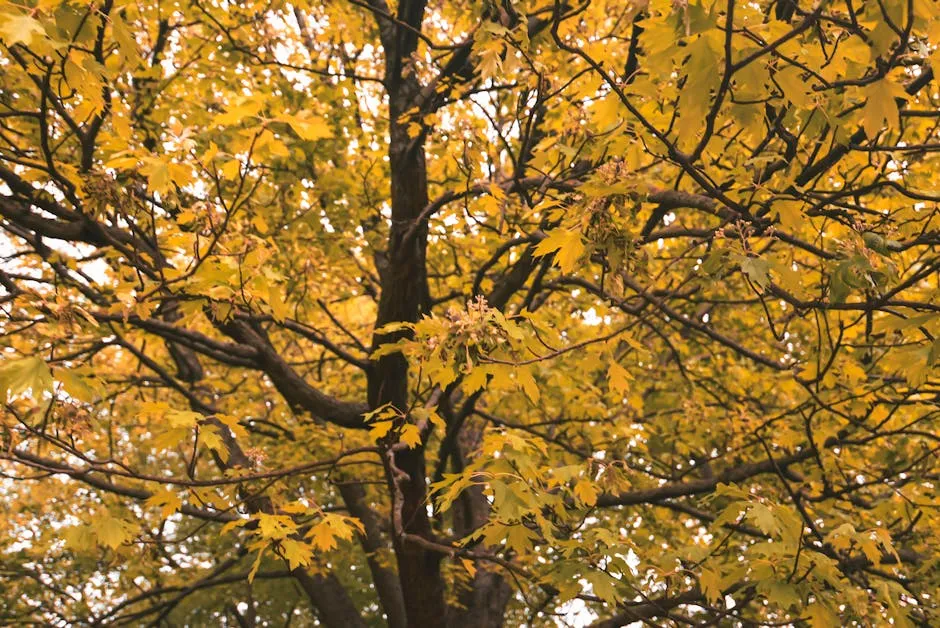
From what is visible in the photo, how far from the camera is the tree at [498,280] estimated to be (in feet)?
11.9

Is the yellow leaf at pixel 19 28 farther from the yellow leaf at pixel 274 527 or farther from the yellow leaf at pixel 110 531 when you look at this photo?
the yellow leaf at pixel 110 531

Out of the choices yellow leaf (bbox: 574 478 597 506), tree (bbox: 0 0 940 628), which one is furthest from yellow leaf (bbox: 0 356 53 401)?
yellow leaf (bbox: 574 478 597 506)

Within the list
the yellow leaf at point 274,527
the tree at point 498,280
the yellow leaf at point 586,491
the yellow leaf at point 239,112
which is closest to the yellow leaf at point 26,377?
the tree at point 498,280

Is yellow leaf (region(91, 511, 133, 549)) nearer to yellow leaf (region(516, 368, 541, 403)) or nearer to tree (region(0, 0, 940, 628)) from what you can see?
tree (region(0, 0, 940, 628))

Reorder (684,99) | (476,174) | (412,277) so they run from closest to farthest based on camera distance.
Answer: (684,99) < (476,174) < (412,277)

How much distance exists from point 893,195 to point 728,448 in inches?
142

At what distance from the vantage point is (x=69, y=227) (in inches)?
211

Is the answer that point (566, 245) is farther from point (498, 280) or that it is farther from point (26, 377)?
point (498, 280)

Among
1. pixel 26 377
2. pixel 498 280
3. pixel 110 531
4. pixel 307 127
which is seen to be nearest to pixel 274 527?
pixel 110 531

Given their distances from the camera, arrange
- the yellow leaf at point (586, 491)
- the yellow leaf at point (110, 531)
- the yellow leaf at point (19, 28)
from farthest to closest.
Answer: the yellow leaf at point (586, 491) < the yellow leaf at point (110, 531) < the yellow leaf at point (19, 28)

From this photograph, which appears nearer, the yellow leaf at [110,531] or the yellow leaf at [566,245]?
the yellow leaf at [566,245]

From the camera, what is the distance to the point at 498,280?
25.9 feet

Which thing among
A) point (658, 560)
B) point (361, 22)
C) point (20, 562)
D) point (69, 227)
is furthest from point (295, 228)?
point (20, 562)

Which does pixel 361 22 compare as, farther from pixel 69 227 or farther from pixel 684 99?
pixel 684 99
